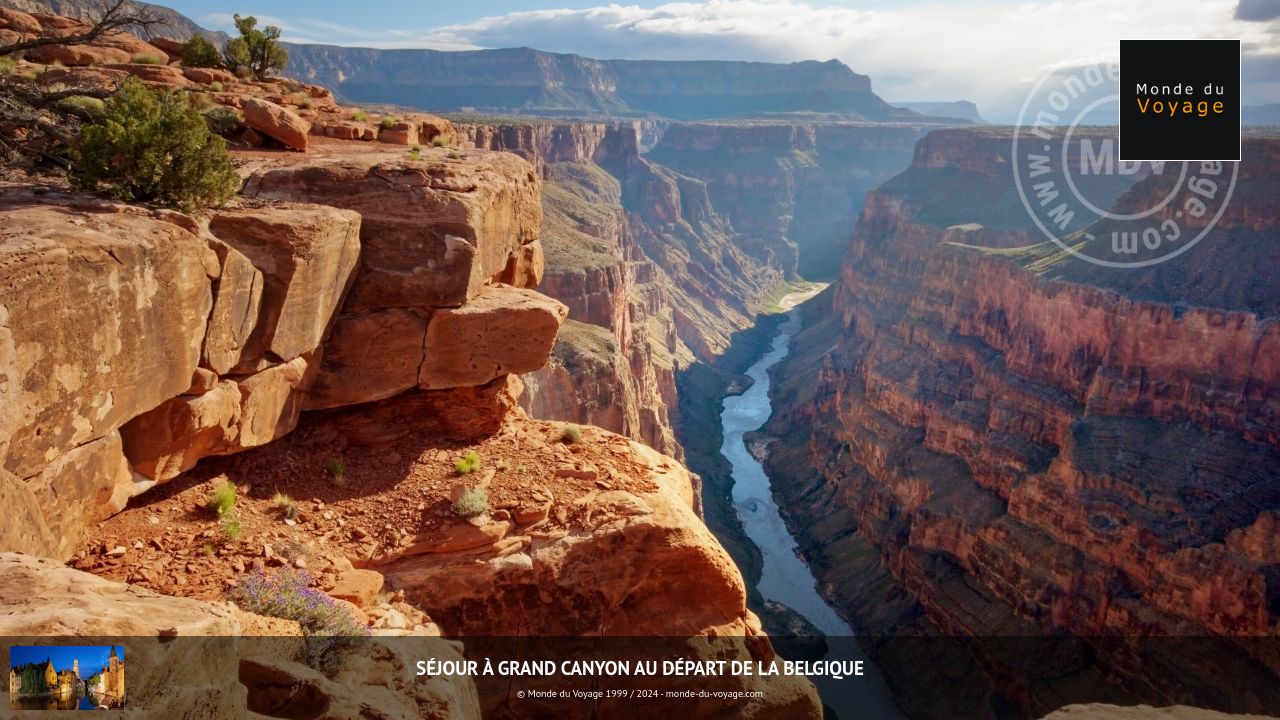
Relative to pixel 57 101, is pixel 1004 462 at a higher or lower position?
lower

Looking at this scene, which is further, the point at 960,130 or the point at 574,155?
the point at 574,155

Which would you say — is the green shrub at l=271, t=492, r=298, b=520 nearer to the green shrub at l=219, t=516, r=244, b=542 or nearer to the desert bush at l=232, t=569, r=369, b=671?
the green shrub at l=219, t=516, r=244, b=542

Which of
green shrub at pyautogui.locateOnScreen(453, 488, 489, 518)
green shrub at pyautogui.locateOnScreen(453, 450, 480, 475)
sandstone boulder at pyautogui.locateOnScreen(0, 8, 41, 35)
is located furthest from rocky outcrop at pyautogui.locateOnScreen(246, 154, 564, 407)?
sandstone boulder at pyautogui.locateOnScreen(0, 8, 41, 35)

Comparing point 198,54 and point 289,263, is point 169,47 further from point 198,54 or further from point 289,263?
point 289,263

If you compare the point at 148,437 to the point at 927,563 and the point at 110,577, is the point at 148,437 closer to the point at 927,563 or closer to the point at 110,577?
the point at 110,577

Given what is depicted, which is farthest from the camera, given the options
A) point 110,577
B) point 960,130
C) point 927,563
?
point 960,130

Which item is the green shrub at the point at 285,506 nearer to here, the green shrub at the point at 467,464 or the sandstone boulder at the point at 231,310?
the sandstone boulder at the point at 231,310

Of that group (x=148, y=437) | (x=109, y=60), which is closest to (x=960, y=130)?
(x=109, y=60)

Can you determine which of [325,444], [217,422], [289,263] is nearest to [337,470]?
[325,444]
